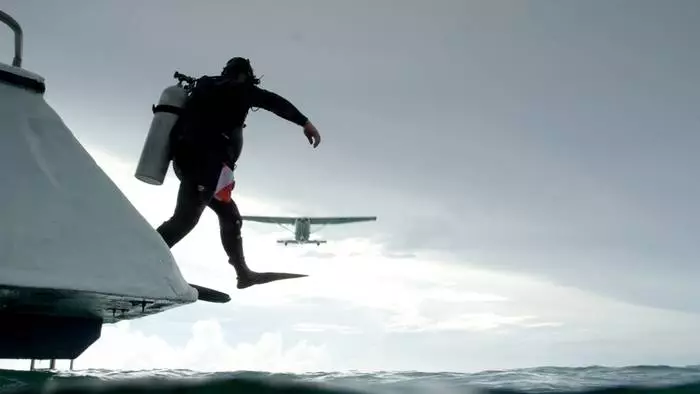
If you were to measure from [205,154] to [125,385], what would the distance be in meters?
2.47

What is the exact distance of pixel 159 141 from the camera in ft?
22.1

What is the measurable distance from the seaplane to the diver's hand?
2030 inches

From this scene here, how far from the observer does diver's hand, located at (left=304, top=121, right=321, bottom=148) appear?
21.6ft

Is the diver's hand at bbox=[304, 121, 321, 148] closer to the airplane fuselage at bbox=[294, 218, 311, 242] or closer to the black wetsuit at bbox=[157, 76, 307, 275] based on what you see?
the black wetsuit at bbox=[157, 76, 307, 275]

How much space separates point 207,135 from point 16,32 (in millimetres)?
1997

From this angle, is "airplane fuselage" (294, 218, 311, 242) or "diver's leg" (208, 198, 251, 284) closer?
"diver's leg" (208, 198, 251, 284)

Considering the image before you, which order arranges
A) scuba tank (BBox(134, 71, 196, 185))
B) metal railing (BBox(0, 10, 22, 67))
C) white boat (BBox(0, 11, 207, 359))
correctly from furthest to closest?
scuba tank (BBox(134, 71, 196, 185)) < metal railing (BBox(0, 10, 22, 67)) < white boat (BBox(0, 11, 207, 359))

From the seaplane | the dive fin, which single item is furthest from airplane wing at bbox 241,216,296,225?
the dive fin

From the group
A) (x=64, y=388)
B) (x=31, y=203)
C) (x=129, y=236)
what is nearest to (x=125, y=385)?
(x=64, y=388)

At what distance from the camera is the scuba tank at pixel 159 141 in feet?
21.9

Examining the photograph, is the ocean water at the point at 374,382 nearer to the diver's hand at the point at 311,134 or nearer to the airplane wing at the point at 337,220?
the diver's hand at the point at 311,134

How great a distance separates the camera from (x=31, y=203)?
16.1 feet

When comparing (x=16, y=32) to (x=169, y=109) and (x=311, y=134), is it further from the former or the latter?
(x=311, y=134)

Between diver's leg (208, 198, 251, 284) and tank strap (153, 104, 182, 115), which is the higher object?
tank strap (153, 104, 182, 115)
